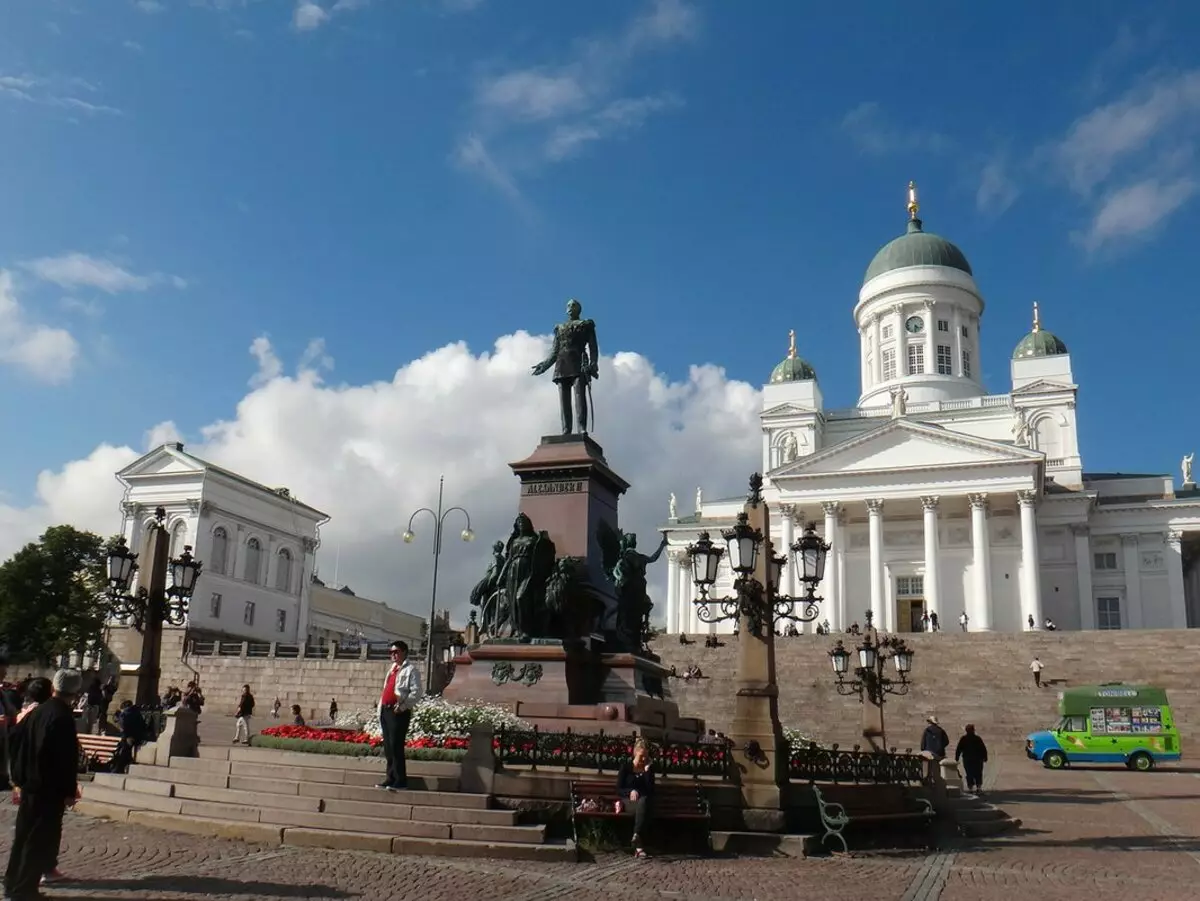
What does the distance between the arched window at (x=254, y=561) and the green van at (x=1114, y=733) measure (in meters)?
53.2

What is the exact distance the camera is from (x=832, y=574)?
6512 cm

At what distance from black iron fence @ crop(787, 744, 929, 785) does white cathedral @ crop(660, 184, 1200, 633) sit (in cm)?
4243

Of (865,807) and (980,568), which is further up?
(980,568)

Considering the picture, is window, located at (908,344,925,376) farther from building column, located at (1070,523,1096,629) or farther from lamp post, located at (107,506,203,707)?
lamp post, located at (107,506,203,707)

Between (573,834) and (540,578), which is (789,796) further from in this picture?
(540,578)

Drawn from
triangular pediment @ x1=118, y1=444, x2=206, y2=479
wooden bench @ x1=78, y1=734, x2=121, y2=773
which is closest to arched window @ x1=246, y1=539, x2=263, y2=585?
triangular pediment @ x1=118, y1=444, x2=206, y2=479

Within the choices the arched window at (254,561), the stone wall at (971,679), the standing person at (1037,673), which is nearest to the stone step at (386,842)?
the stone wall at (971,679)

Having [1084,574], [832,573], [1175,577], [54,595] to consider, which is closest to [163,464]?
[54,595]

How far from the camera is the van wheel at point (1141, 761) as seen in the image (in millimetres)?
32469

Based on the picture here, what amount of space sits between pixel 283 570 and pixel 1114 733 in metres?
56.9

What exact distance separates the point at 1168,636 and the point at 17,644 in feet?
183

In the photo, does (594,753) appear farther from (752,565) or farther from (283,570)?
(283,570)

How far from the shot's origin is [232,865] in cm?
1027

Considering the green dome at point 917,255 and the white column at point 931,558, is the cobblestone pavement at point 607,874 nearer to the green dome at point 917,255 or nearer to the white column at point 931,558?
the white column at point 931,558
